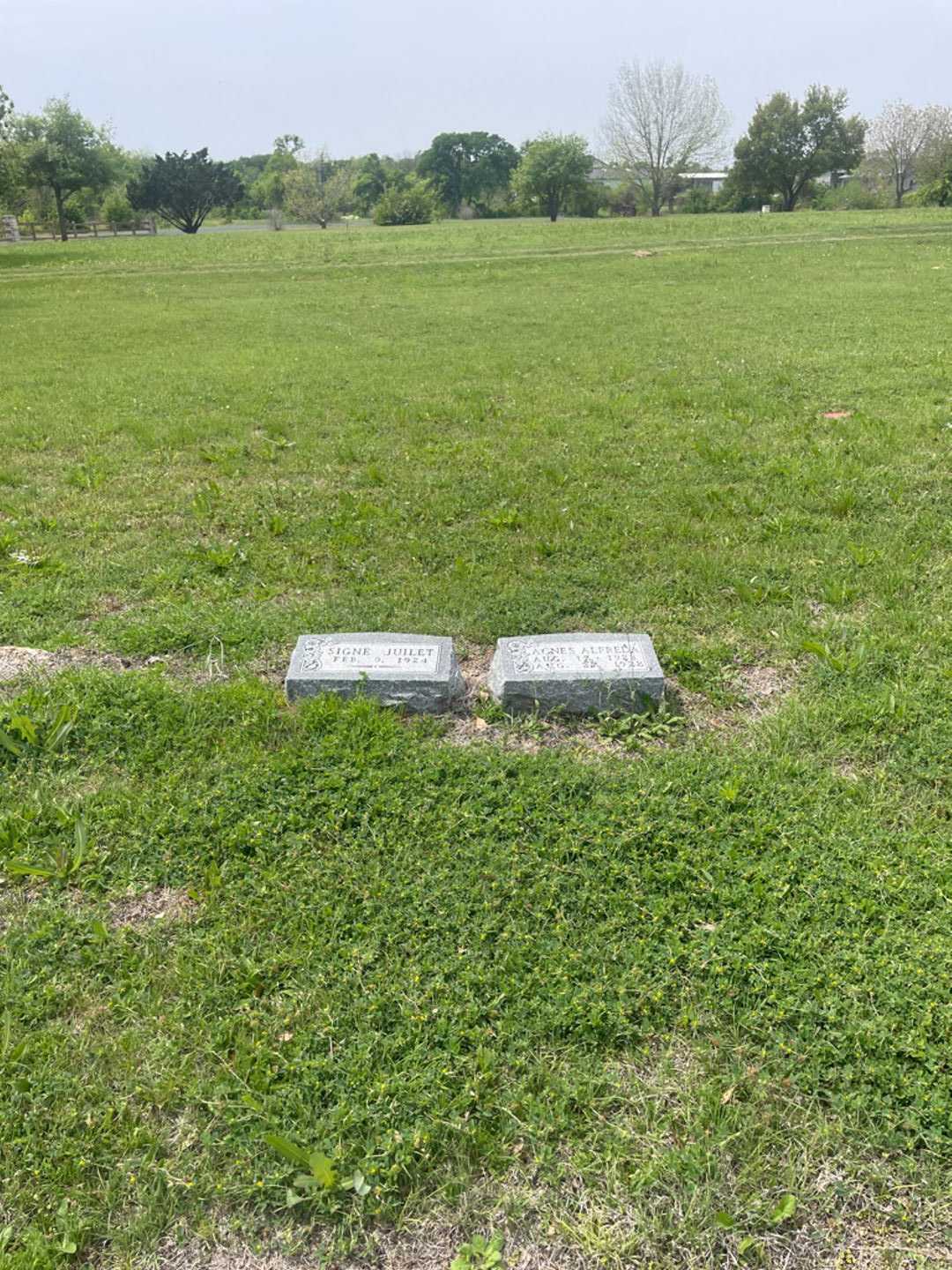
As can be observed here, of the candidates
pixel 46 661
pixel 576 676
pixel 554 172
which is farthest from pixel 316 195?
pixel 576 676

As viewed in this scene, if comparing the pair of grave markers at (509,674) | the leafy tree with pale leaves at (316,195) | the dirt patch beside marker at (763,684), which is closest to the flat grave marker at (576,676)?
the pair of grave markers at (509,674)

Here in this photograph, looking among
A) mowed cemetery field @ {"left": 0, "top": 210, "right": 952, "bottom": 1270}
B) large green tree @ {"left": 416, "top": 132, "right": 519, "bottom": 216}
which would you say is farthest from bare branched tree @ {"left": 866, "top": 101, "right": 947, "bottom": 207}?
mowed cemetery field @ {"left": 0, "top": 210, "right": 952, "bottom": 1270}

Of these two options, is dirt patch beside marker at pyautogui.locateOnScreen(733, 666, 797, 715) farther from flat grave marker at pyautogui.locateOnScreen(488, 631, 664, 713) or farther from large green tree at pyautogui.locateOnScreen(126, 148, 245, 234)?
large green tree at pyautogui.locateOnScreen(126, 148, 245, 234)

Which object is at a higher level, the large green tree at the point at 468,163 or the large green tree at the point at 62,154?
the large green tree at the point at 468,163

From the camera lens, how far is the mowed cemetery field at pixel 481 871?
203 centimetres

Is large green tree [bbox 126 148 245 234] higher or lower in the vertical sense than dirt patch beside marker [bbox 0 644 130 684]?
higher

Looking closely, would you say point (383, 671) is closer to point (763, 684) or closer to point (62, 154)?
point (763, 684)

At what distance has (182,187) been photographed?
49.9m

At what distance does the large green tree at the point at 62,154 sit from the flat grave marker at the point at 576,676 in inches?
1819

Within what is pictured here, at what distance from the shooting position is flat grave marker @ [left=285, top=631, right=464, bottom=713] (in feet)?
12.3

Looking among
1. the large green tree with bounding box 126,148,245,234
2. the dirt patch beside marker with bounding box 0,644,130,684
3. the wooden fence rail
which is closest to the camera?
the dirt patch beside marker with bounding box 0,644,130,684

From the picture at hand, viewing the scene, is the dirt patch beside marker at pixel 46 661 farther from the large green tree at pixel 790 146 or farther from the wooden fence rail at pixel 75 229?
the large green tree at pixel 790 146

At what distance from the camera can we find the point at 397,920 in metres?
2.71

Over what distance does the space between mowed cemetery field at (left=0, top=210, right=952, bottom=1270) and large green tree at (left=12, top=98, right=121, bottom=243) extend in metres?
44.1
